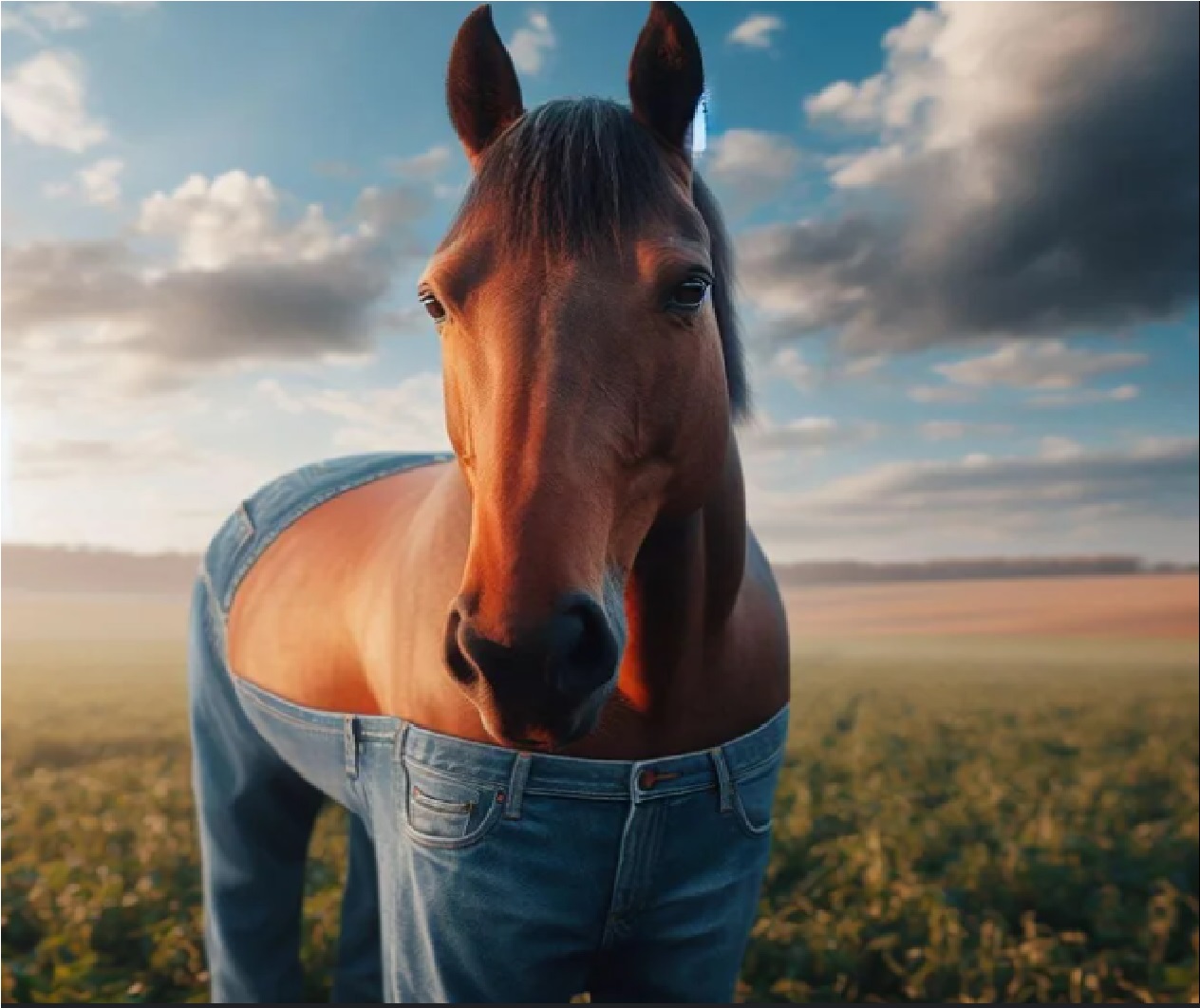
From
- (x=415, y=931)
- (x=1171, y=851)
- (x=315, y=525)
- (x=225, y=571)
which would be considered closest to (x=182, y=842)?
(x=225, y=571)

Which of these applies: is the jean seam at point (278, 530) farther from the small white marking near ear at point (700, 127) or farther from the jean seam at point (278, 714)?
the small white marking near ear at point (700, 127)

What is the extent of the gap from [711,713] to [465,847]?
2.06ft

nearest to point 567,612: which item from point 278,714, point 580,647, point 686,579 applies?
point 580,647

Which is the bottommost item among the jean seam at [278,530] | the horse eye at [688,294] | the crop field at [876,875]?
the crop field at [876,875]

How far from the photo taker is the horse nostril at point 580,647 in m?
1.37

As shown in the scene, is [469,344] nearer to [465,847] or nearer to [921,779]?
[465,847]

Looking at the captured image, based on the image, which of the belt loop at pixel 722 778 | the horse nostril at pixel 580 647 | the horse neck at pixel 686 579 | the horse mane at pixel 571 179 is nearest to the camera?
the horse nostril at pixel 580 647

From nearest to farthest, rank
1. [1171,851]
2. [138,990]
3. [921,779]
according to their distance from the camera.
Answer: [138,990] → [1171,851] → [921,779]

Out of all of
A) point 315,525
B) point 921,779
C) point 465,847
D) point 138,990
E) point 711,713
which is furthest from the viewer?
point 921,779

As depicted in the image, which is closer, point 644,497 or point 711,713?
point 644,497

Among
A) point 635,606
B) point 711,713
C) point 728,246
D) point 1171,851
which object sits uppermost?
point 728,246

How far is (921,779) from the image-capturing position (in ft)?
26.4

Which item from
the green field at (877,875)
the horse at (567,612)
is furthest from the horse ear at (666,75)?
the green field at (877,875)

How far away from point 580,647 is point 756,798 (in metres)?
1.07
